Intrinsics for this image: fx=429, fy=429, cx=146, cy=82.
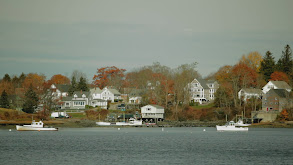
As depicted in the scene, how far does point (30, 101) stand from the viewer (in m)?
123

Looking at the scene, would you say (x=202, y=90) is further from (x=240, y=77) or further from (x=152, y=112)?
(x=152, y=112)

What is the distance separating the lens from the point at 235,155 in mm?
52531

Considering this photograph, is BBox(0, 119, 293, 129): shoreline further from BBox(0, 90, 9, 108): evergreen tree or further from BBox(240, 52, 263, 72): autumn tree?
BBox(240, 52, 263, 72): autumn tree

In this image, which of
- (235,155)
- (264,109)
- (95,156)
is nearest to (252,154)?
(235,155)

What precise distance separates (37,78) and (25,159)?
143970mm

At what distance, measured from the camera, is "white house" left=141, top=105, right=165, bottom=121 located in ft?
423

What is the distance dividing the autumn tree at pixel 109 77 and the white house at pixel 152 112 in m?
46.6

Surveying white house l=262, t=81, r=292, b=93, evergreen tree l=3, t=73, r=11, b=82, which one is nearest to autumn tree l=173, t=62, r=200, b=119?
white house l=262, t=81, r=292, b=93

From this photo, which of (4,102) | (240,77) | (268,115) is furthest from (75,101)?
(268,115)

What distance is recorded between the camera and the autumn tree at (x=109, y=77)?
174500 mm

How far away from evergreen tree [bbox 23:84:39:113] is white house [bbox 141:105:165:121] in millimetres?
32028

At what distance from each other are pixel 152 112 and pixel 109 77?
2123 inches

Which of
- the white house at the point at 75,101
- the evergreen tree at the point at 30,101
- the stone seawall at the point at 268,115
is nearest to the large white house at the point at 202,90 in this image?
the white house at the point at 75,101

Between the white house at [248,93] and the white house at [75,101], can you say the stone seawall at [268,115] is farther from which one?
the white house at [75,101]
